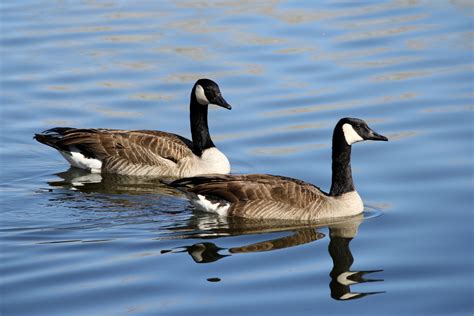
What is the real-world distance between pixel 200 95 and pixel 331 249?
16.6 feet

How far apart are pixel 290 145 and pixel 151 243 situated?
449cm

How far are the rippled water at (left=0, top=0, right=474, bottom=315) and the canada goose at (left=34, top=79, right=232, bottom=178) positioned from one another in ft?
1.48

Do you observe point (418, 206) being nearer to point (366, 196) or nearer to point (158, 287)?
point (366, 196)

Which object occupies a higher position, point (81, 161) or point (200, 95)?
point (200, 95)

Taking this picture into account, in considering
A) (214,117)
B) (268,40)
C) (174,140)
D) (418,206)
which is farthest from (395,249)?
(268,40)

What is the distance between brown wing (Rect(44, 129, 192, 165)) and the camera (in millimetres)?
16484

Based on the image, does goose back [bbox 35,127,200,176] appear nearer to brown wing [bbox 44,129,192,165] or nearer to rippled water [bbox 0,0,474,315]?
brown wing [bbox 44,129,192,165]

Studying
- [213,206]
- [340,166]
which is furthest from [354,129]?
[213,206]

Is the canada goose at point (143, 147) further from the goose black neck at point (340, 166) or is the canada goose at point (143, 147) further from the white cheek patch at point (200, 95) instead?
the goose black neck at point (340, 166)

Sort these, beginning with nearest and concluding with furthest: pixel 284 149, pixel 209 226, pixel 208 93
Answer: pixel 209 226
pixel 284 149
pixel 208 93

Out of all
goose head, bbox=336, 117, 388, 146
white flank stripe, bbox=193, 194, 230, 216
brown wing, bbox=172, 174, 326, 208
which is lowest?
white flank stripe, bbox=193, 194, 230, 216

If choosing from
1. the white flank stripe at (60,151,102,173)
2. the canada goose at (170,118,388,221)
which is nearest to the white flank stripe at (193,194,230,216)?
the canada goose at (170,118,388,221)

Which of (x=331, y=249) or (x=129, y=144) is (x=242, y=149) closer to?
(x=129, y=144)

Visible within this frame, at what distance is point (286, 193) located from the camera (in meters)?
13.6
